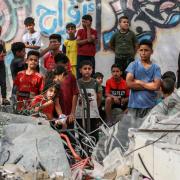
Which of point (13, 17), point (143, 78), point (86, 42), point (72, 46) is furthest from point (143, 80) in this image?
point (13, 17)

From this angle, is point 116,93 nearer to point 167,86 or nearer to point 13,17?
point 167,86

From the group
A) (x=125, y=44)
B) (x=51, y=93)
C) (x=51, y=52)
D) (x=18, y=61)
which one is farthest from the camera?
(x=125, y=44)

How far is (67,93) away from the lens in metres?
9.73

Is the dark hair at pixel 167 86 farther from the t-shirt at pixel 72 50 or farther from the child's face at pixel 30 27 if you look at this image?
the child's face at pixel 30 27

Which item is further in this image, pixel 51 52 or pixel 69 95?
pixel 51 52

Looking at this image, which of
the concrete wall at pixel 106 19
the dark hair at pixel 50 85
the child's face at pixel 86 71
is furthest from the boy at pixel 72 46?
the dark hair at pixel 50 85

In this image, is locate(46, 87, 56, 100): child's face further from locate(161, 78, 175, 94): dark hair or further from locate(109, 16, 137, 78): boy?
locate(109, 16, 137, 78): boy

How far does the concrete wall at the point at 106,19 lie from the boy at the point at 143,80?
5.03 meters

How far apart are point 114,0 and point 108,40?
0.92 metres

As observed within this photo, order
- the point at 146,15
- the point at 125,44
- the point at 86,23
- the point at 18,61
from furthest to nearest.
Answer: the point at 146,15 → the point at 86,23 → the point at 125,44 → the point at 18,61

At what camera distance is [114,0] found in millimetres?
14781

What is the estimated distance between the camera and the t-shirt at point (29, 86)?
9.69 metres

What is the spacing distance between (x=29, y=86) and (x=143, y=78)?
1.71 meters

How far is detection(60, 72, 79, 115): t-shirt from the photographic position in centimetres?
971
